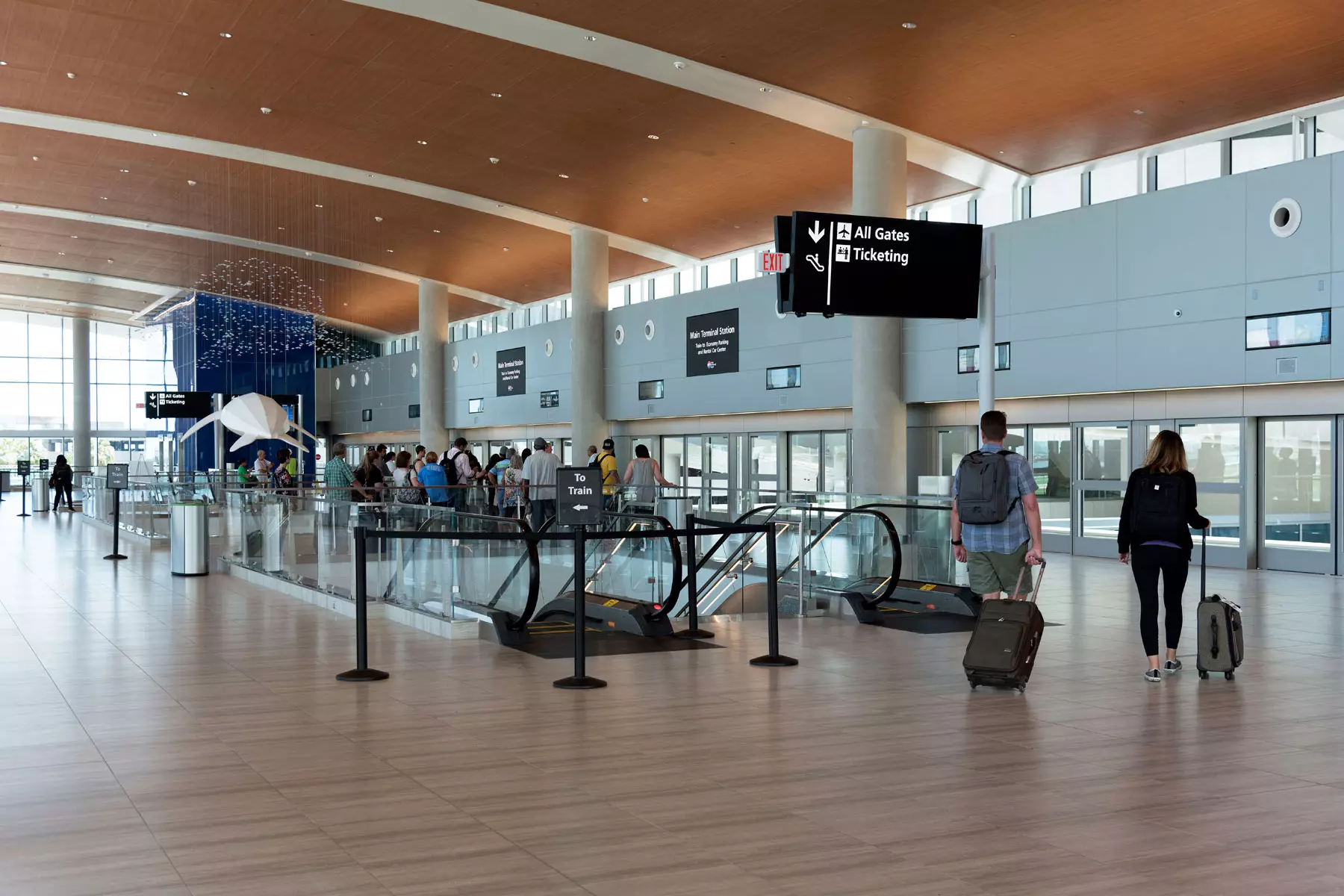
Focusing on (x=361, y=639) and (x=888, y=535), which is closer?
(x=361, y=639)

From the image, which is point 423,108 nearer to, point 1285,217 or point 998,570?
point 1285,217

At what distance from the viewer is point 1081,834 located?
448 cm

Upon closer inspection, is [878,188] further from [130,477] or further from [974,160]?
[130,477]

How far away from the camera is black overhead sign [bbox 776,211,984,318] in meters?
12.0

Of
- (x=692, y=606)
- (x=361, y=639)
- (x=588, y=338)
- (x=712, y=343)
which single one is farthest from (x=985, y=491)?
(x=588, y=338)

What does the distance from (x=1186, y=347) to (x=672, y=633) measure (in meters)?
9.87

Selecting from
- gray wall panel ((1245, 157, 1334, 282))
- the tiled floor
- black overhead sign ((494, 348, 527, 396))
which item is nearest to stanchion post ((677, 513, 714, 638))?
the tiled floor

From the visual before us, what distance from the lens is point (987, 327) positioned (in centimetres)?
1212

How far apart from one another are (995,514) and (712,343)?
19011 mm

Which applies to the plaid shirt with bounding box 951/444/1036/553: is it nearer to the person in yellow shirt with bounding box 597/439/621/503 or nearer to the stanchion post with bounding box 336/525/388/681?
the stanchion post with bounding box 336/525/388/681

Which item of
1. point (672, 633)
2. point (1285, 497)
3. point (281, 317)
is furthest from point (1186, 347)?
point (281, 317)

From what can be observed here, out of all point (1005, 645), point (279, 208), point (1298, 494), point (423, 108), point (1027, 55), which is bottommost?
point (1005, 645)

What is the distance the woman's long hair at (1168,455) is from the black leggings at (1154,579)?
50 cm

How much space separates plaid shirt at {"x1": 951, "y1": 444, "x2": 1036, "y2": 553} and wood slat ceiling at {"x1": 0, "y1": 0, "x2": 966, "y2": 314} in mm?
12364
